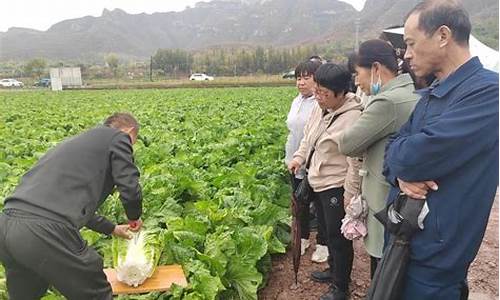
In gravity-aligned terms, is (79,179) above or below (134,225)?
above

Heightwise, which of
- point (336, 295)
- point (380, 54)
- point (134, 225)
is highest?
point (380, 54)

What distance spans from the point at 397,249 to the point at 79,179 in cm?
184

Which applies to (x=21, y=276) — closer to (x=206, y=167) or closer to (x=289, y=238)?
(x=289, y=238)

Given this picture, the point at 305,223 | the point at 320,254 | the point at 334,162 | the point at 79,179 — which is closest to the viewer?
the point at 79,179

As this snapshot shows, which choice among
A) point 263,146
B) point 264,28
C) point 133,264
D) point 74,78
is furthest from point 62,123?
point 264,28

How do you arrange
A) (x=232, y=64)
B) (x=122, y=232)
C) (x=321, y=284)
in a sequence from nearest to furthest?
(x=122, y=232) → (x=321, y=284) → (x=232, y=64)

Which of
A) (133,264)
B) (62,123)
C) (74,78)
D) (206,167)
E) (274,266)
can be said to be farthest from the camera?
(74,78)

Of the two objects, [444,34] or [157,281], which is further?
[157,281]

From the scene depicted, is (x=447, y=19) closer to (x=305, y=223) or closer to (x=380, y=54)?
(x=380, y=54)

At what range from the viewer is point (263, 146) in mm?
8273

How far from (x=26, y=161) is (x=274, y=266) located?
4.52 meters

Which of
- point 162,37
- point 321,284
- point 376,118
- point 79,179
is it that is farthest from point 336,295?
point 162,37

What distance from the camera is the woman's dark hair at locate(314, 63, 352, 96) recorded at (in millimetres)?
3633

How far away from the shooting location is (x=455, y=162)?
202 centimetres
